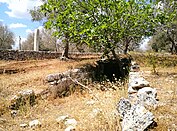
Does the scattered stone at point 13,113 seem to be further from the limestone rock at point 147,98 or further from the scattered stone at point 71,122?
the limestone rock at point 147,98

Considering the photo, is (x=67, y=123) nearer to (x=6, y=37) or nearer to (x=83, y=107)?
(x=83, y=107)

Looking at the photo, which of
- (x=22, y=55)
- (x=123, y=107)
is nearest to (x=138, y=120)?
(x=123, y=107)

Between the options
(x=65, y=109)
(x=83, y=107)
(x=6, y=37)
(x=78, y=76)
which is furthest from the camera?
(x=6, y=37)

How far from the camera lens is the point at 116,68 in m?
13.8

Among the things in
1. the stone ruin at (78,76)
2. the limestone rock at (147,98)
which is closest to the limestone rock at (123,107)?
the limestone rock at (147,98)

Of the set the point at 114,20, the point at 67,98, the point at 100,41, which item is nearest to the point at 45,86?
the point at 67,98

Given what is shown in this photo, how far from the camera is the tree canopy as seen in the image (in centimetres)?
1030

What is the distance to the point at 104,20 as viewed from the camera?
10406mm

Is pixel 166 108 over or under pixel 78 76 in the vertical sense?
over

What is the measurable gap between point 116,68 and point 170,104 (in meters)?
8.67

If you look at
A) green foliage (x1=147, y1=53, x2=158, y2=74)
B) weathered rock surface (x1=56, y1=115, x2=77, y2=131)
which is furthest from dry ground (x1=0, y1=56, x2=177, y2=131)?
green foliage (x1=147, y1=53, x2=158, y2=74)

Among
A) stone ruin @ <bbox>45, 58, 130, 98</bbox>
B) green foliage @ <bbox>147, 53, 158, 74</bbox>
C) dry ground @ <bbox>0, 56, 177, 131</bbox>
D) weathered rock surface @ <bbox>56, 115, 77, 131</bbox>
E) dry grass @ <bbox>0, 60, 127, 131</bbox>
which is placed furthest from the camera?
stone ruin @ <bbox>45, 58, 130, 98</bbox>

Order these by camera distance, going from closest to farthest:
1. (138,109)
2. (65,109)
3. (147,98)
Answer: (138,109) < (147,98) < (65,109)

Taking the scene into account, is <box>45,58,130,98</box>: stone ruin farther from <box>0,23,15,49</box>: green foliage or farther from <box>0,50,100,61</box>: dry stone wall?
<box>0,23,15,49</box>: green foliage
